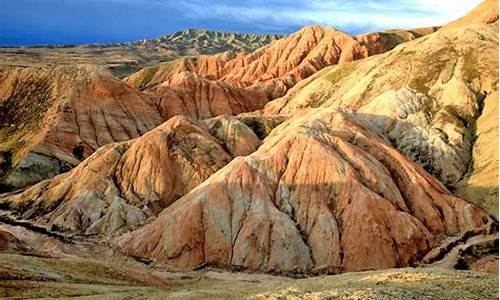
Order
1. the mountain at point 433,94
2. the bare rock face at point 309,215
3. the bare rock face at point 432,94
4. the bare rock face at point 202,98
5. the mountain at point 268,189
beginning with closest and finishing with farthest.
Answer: the mountain at point 268,189 < the bare rock face at point 309,215 < the mountain at point 433,94 < the bare rock face at point 432,94 < the bare rock face at point 202,98

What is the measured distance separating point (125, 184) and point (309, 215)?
25.4 metres

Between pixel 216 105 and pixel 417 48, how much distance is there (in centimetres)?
4552

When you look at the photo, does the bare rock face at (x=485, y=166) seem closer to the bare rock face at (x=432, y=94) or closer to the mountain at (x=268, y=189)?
the mountain at (x=268, y=189)

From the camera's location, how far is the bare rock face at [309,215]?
6309 centimetres

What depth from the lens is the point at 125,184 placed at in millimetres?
79438

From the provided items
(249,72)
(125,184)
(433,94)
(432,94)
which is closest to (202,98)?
(249,72)

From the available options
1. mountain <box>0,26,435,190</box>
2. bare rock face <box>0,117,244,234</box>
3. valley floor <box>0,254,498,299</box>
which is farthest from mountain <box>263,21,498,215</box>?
valley floor <box>0,254,498,299</box>

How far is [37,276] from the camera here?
42719 mm

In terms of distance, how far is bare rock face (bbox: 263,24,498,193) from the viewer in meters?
84.5

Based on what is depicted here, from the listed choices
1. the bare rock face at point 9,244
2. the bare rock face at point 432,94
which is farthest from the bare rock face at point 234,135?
the bare rock face at point 9,244

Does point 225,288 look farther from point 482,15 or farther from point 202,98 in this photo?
point 482,15

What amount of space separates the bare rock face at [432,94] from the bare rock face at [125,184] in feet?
82.6

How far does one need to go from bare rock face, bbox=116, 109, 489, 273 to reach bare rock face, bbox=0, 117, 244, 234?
286 inches

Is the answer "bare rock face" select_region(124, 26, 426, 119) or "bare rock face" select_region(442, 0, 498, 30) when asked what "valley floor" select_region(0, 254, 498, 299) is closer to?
"bare rock face" select_region(124, 26, 426, 119)
